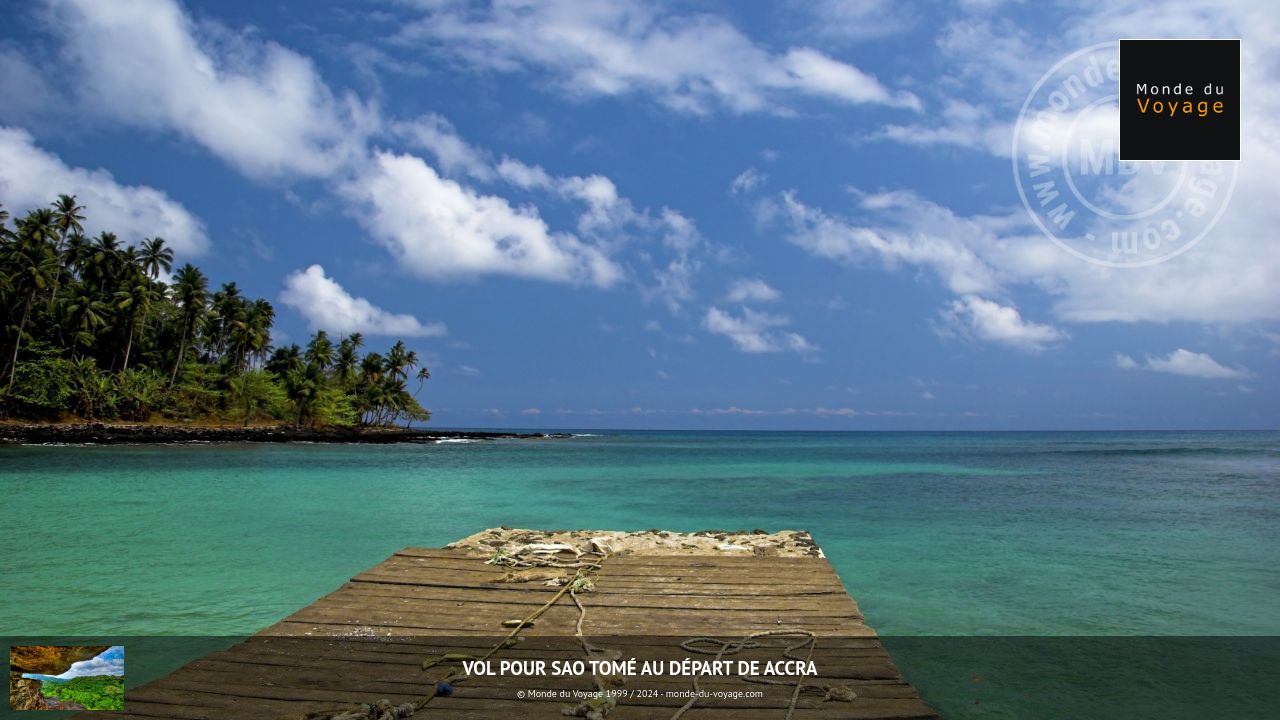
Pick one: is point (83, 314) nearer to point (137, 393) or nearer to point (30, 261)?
point (30, 261)

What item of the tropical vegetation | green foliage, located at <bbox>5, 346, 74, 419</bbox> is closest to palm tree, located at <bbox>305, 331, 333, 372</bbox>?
the tropical vegetation

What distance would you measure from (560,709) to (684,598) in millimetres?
2395

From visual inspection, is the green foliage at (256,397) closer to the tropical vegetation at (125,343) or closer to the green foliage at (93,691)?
the tropical vegetation at (125,343)

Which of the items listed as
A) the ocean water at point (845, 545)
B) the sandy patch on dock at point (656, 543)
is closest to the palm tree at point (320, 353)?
the ocean water at point (845, 545)

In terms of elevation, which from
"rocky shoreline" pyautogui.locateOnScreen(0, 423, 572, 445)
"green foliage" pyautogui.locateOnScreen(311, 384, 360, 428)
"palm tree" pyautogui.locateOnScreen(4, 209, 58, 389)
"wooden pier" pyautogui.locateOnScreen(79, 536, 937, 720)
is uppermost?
"palm tree" pyautogui.locateOnScreen(4, 209, 58, 389)

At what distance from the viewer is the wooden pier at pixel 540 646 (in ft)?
12.4

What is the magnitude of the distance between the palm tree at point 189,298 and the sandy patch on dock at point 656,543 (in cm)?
6269

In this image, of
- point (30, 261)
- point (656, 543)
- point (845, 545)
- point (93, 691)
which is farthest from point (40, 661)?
point (30, 261)

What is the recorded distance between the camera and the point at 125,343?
60.2 metres

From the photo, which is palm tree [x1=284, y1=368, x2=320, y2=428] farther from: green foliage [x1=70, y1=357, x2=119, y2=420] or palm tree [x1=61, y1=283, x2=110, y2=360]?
palm tree [x1=61, y1=283, x2=110, y2=360]

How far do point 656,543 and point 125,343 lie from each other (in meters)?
67.9

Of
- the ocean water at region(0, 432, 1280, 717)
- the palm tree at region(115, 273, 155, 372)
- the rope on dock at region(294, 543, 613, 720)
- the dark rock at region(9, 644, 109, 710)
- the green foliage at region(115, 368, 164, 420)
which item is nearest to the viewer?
the rope on dock at region(294, 543, 613, 720)

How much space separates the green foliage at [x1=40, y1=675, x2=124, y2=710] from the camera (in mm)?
3645

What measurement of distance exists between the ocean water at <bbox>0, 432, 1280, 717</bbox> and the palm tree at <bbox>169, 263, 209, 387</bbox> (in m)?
34.1
